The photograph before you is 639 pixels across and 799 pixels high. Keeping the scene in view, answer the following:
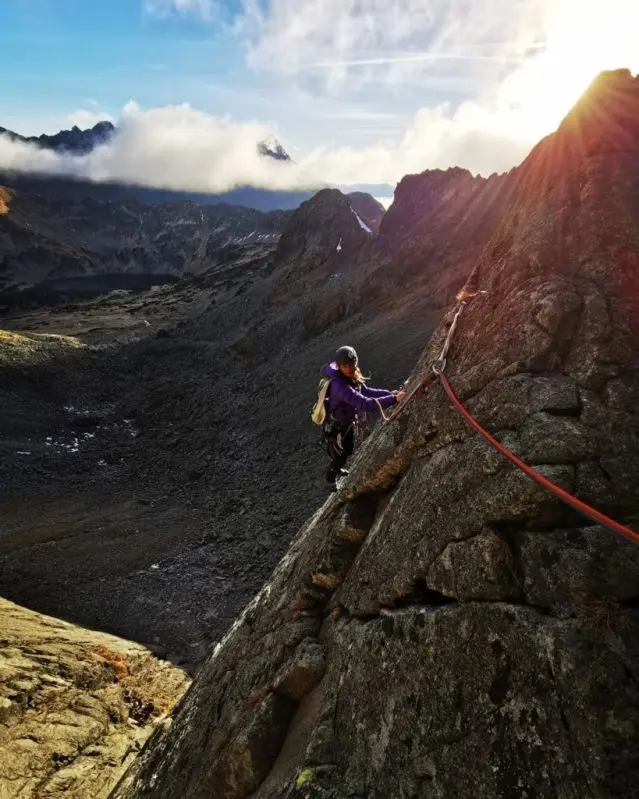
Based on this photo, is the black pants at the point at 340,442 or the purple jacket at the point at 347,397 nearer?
the purple jacket at the point at 347,397

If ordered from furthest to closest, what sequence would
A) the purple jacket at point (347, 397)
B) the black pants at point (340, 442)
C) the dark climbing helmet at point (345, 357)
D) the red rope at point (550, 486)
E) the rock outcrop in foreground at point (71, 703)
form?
the rock outcrop in foreground at point (71, 703)
the black pants at point (340, 442)
the dark climbing helmet at point (345, 357)
the purple jacket at point (347, 397)
the red rope at point (550, 486)

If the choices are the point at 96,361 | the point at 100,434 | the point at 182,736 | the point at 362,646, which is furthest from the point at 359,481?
the point at 96,361

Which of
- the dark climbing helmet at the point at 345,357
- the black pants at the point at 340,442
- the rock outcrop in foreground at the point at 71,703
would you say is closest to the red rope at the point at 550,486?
the dark climbing helmet at the point at 345,357

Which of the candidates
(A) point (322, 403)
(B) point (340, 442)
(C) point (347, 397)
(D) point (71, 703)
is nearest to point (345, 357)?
(C) point (347, 397)

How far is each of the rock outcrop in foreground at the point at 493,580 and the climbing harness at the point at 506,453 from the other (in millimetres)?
196

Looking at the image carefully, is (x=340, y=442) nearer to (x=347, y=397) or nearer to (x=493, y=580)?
(x=347, y=397)

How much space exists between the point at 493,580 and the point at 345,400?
187 inches

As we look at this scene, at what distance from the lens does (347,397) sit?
891cm

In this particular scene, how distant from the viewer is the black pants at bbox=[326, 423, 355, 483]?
10484 mm

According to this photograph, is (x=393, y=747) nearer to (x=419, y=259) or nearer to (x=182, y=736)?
(x=182, y=736)

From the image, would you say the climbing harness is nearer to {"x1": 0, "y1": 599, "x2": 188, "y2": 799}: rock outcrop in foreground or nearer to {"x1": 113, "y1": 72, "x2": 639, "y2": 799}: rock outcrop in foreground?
{"x1": 113, "y1": 72, "x2": 639, "y2": 799}: rock outcrop in foreground

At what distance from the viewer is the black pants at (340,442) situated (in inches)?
413

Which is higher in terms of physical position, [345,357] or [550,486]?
[345,357]

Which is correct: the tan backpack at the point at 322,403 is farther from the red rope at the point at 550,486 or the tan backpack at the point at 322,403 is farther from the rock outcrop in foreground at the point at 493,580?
the red rope at the point at 550,486
